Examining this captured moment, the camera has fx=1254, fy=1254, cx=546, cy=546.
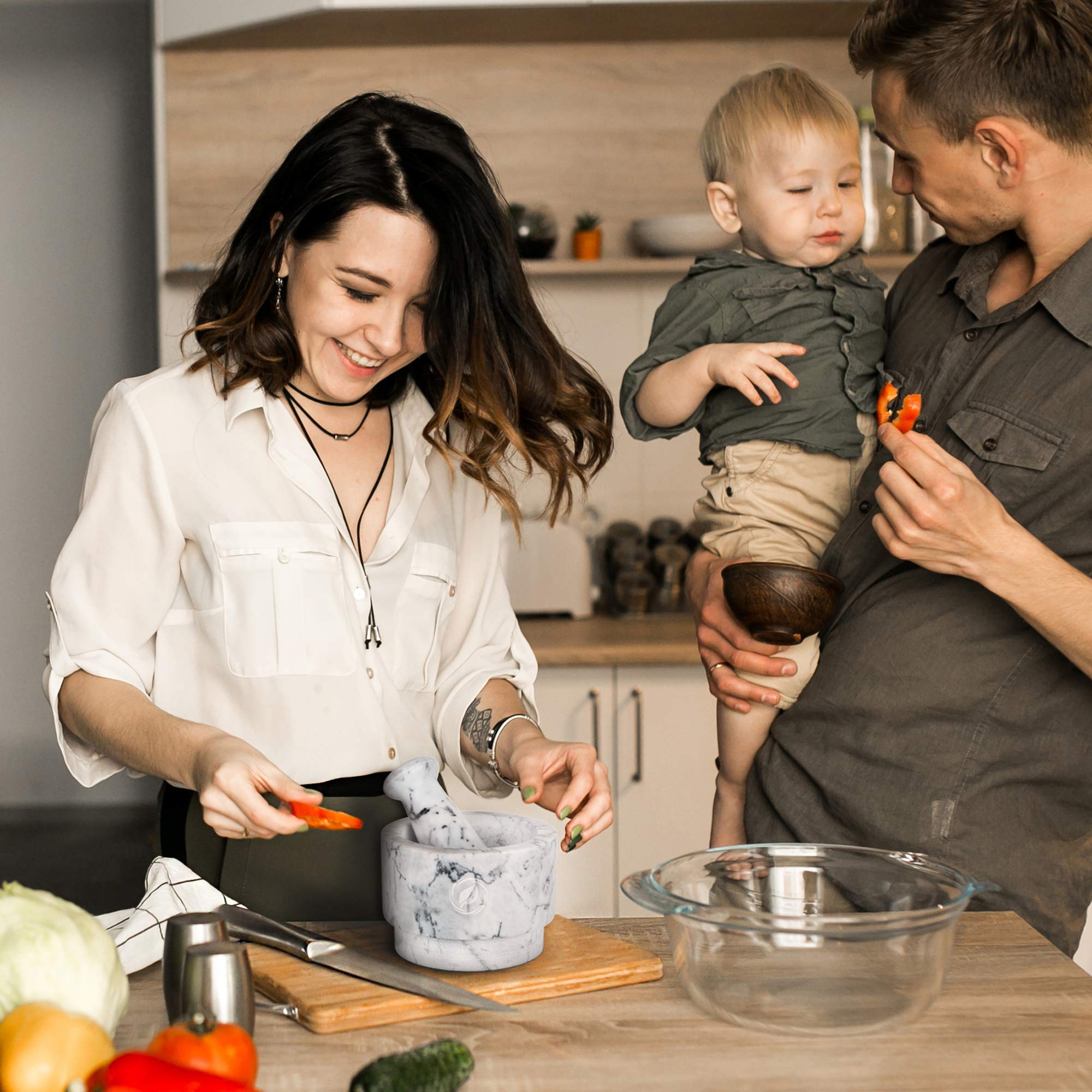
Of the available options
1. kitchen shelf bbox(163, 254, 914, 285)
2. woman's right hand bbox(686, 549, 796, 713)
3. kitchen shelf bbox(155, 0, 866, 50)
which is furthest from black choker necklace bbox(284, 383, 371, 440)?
kitchen shelf bbox(155, 0, 866, 50)

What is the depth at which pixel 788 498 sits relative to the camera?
1.74 m

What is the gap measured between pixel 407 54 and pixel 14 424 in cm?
221

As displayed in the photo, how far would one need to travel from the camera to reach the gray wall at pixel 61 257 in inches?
179

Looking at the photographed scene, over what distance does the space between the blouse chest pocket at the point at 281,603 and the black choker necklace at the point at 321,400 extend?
0.18 m

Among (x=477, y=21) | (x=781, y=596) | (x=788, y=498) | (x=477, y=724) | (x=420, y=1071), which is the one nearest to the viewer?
(x=420, y=1071)

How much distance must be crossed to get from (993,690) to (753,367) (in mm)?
514

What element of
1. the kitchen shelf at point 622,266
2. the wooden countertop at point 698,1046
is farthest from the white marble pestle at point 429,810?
the kitchen shelf at point 622,266

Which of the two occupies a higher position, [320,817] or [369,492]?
[369,492]

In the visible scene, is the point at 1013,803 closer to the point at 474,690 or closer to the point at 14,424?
the point at 474,690

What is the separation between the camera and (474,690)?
5.17 feet

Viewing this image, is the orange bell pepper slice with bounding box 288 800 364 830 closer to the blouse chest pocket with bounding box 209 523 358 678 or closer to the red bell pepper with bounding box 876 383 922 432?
the blouse chest pocket with bounding box 209 523 358 678

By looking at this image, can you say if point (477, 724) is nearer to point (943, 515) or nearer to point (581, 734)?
point (943, 515)

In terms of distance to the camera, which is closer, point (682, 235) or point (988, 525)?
point (988, 525)

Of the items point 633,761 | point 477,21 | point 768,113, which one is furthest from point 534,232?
point 768,113
